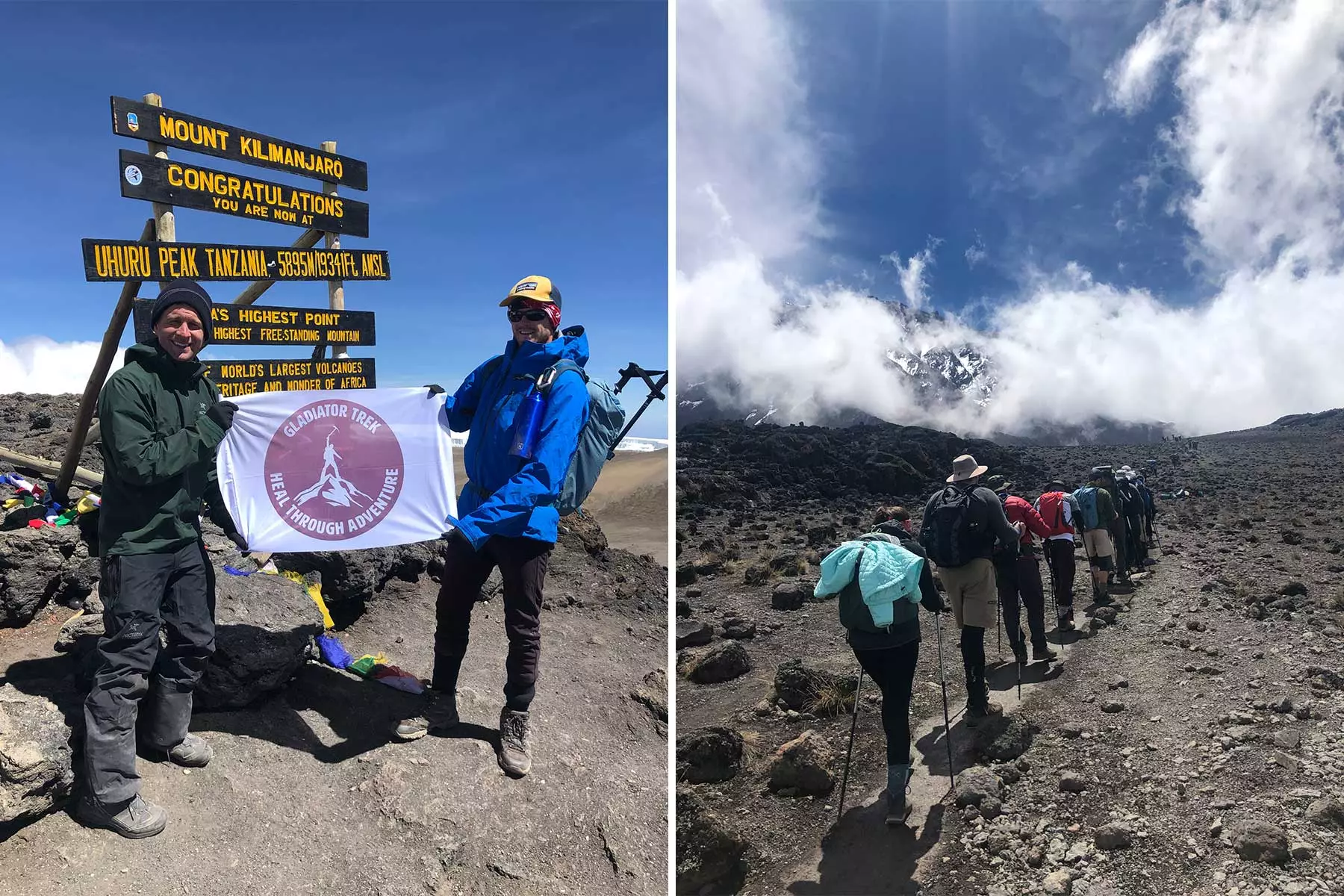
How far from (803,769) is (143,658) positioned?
2.64 m

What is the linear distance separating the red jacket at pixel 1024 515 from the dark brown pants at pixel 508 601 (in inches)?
128

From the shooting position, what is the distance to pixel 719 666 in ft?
15.0

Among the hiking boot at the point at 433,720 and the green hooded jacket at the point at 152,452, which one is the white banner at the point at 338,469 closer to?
the green hooded jacket at the point at 152,452

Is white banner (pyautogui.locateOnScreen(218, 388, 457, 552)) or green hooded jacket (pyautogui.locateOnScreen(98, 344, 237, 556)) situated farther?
white banner (pyautogui.locateOnScreen(218, 388, 457, 552))

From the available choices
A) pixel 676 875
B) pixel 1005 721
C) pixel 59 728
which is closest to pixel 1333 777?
pixel 1005 721

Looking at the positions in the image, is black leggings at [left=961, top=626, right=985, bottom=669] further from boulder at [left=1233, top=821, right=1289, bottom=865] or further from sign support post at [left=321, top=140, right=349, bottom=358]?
sign support post at [left=321, top=140, right=349, bottom=358]

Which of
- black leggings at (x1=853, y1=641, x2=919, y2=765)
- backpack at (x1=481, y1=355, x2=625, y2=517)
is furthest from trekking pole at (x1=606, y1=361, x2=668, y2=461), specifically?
black leggings at (x1=853, y1=641, x2=919, y2=765)

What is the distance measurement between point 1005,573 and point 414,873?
3.81 meters

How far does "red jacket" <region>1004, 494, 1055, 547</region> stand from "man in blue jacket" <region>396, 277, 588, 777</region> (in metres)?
3.19

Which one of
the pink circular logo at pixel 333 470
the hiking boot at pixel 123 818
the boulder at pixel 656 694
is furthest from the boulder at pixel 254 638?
the boulder at pixel 656 694

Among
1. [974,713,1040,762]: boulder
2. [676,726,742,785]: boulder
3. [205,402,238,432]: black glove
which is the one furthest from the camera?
[676,726,742,785]: boulder

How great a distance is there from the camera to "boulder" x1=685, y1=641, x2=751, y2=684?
454 cm

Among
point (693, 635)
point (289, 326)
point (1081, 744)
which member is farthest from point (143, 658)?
point (1081, 744)

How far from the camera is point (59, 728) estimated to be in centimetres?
232
